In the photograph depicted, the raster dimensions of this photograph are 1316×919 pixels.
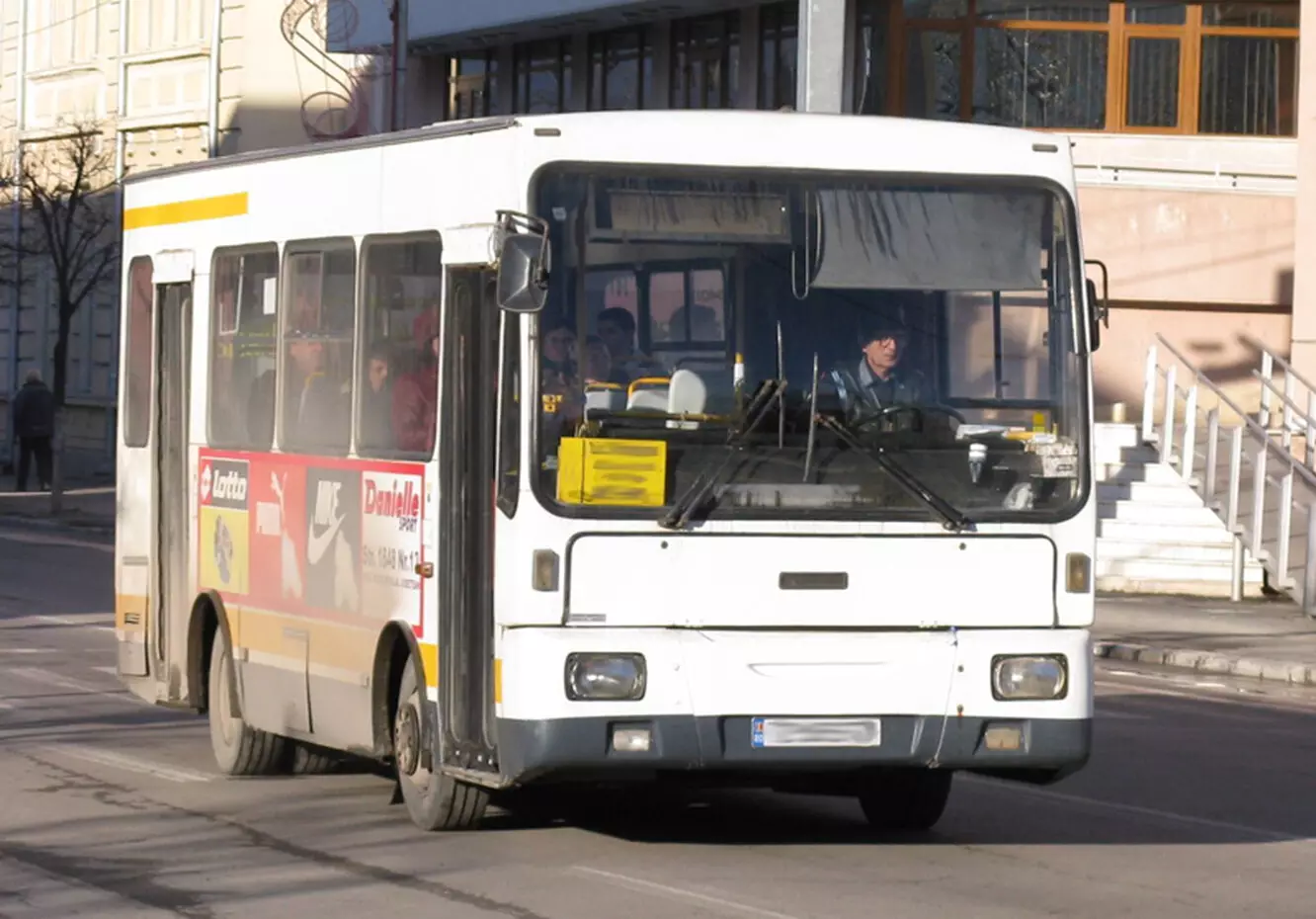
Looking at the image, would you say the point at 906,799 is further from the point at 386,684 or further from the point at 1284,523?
the point at 1284,523

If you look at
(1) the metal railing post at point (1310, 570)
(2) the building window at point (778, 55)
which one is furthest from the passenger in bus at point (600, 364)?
(2) the building window at point (778, 55)

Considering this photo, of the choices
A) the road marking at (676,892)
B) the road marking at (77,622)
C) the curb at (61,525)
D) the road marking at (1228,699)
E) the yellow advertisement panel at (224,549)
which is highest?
the yellow advertisement panel at (224,549)

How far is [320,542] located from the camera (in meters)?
11.7

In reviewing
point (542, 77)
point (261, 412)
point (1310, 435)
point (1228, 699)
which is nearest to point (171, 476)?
point (261, 412)

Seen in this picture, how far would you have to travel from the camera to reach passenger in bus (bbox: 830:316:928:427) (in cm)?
1002

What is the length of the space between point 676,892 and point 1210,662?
12.5 m

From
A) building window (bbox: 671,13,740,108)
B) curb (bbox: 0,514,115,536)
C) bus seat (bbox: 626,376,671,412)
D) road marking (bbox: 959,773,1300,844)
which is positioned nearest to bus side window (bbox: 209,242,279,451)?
bus seat (bbox: 626,376,671,412)

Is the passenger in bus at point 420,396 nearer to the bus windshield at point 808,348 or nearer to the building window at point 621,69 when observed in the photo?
the bus windshield at point 808,348

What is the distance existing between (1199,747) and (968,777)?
92.9 inches

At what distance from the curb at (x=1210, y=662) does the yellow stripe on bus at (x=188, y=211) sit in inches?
345

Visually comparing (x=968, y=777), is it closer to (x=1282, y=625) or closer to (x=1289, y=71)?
(x=1282, y=625)

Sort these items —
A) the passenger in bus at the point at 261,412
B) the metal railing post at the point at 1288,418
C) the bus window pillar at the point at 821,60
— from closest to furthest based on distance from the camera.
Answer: the passenger in bus at the point at 261,412, the bus window pillar at the point at 821,60, the metal railing post at the point at 1288,418

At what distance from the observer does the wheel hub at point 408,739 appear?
10.7 meters

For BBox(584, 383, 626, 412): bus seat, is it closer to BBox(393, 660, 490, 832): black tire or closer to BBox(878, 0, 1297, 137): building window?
BBox(393, 660, 490, 832): black tire
